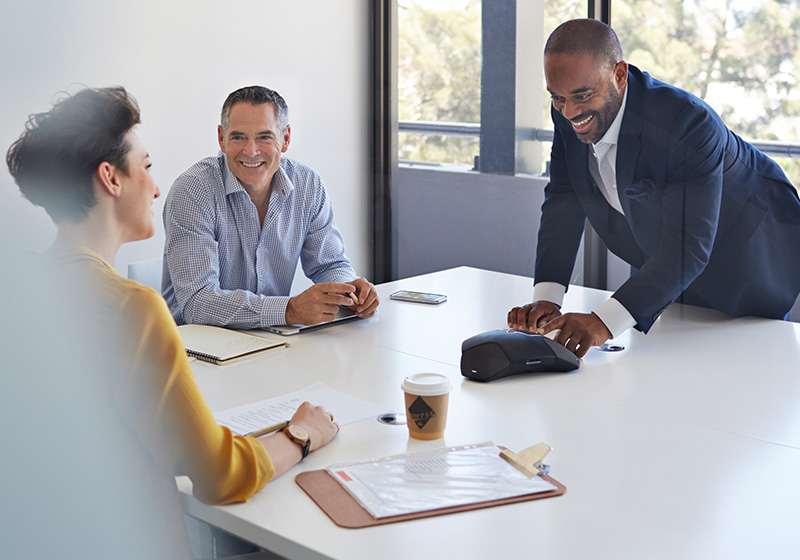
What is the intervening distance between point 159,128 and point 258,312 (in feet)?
4.79

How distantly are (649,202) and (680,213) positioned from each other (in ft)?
0.45

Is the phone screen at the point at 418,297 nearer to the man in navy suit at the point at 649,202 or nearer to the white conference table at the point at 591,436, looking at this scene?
the white conference table at the point at 591,436

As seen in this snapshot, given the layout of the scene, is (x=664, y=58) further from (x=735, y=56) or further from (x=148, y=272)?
(x=148, y=272)

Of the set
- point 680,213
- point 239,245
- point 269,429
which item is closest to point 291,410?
point 269,429

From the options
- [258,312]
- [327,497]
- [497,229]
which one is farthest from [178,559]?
[497,229]

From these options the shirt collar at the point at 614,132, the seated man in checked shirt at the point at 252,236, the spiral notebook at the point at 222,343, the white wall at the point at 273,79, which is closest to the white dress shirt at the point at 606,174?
the shirt collar at the point at 614,132

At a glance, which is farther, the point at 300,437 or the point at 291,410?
the point at 291,410

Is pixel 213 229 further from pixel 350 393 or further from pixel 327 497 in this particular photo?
pixel 327 497

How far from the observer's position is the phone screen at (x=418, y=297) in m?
2.07

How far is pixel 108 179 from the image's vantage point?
2.34ft

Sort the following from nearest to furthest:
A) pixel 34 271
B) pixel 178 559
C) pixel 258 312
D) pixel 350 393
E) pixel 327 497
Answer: pixel 34 271 → pixel 178 559 → pixel 327 497 → pixel 350 393 → pixel 258 312

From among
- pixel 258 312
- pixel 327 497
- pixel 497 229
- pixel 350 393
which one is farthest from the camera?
pixel 497 229

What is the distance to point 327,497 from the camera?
958mm

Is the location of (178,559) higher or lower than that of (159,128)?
lower
